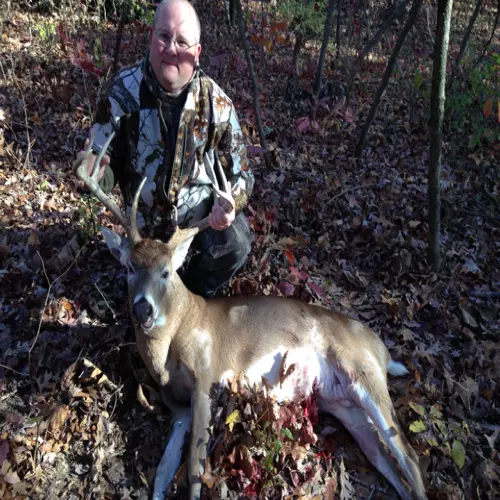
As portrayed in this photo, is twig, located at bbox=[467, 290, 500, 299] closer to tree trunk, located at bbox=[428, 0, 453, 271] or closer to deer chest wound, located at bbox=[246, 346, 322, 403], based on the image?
tree trunk, located at bbox=[428, 0, 453, 271]

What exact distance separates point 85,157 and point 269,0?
13.2m

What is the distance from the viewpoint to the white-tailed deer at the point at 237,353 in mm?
3438

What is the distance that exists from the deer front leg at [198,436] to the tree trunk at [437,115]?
301 cm

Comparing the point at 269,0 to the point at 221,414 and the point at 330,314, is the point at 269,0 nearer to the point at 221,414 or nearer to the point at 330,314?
the point at 330,314

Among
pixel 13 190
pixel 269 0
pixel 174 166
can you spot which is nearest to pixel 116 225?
pixel 13 190

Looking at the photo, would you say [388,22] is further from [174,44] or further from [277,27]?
[174,44]

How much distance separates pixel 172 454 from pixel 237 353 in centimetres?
84

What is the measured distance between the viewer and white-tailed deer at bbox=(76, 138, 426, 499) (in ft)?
11.3

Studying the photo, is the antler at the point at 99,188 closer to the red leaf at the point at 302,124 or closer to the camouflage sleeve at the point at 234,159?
the camouflage sleeve at the point at 234,159

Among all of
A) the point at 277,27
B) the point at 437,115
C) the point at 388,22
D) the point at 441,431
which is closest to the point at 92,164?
the point at 437,115

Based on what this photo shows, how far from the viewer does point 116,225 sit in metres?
5.47

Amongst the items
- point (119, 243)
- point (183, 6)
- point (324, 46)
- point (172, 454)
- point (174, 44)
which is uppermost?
point (183, 6)

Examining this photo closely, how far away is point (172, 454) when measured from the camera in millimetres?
3475

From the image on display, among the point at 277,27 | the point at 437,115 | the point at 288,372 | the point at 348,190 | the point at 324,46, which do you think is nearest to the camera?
the point at 288,372
